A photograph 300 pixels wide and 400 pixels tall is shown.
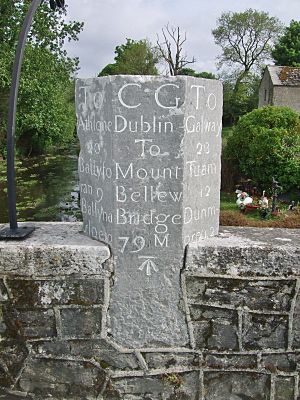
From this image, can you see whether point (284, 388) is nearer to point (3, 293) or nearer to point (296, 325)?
point (296, 325)

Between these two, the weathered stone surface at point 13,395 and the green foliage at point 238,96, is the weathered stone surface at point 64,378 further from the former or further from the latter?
the green foliage at point 238,96

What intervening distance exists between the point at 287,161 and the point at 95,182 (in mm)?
11605

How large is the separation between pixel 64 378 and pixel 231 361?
3.29 ft

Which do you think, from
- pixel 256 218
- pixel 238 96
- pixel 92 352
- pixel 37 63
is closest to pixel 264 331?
pixel 92 352

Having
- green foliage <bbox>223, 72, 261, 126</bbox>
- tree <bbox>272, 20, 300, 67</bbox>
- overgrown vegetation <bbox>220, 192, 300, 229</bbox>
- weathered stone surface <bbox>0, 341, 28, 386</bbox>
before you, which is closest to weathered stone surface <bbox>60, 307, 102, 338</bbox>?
weathered stone surface <bbox>0, 341, 28, 386</bbox>

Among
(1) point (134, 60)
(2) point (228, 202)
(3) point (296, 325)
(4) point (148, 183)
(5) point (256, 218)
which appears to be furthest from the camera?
(1) point (134, 60)

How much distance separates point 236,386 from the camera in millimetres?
2697

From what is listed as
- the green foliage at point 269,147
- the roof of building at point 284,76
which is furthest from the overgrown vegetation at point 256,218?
the roof of building at point 284,76

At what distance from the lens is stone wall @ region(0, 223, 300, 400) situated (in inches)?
102

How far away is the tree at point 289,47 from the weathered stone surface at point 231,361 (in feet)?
114

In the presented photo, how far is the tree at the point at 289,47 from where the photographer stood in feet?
113

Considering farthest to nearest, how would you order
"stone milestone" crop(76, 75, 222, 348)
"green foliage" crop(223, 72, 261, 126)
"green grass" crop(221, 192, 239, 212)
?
"green foliage" crop(223, 72, 261, 126) → "green grass" crop(221, 192, 239, 212) → "stone milestone" crop(76, 75, 222, 348)

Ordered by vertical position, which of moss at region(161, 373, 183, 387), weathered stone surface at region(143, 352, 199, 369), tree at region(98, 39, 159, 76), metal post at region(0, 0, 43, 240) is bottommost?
moss at region(161, 373, 183, 387)

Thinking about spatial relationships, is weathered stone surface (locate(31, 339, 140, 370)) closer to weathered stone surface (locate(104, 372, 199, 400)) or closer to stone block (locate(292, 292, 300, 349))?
weathered stone surface (locate(104, 372, 199, 400))
